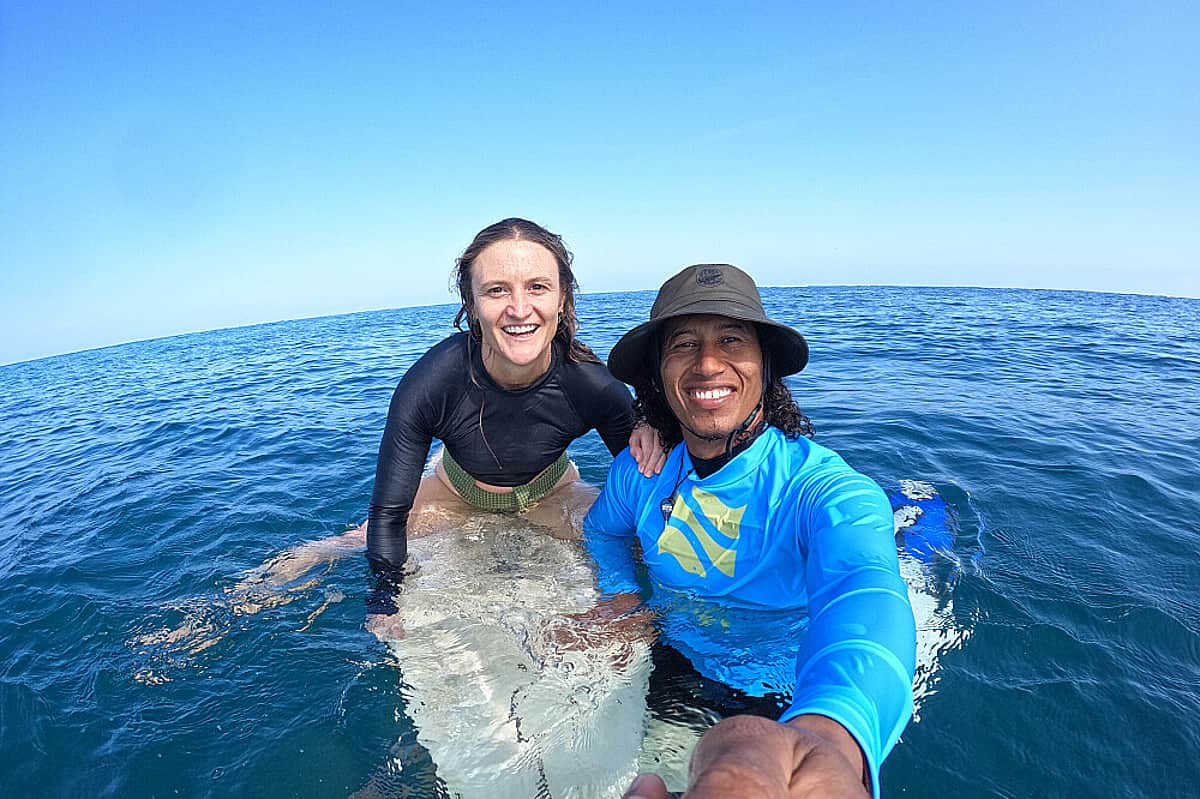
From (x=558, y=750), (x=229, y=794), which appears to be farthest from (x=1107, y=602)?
(x=229, y=794)

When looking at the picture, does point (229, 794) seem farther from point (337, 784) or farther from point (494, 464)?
point (494, 464)

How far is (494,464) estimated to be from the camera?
437 centimetres

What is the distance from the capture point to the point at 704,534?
2.85 m

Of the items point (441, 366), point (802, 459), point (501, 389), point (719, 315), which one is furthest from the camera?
point (501, 389)

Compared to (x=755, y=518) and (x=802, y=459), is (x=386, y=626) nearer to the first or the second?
(x=755, y=518)

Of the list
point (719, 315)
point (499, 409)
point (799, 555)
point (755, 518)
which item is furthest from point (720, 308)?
point (499, 409)

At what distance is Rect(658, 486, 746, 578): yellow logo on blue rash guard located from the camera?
2756mm

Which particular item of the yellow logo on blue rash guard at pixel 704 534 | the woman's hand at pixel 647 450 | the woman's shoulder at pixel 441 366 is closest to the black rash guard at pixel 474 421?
the woman's shoulder at pixel 441 366

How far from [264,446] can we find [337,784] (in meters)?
7.15

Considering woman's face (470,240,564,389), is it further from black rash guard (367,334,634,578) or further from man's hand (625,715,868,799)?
man's hand (625,715,868,799)

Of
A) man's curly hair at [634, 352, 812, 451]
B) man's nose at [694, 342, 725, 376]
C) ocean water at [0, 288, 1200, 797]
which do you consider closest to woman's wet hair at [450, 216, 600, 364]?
man's curly hair at [634, 352, 812, 451]

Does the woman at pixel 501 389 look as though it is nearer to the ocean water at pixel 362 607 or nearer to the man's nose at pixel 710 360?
the man's nose at pixel 710 360

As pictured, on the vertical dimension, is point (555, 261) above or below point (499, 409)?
above

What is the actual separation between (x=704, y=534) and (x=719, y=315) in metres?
1.13
